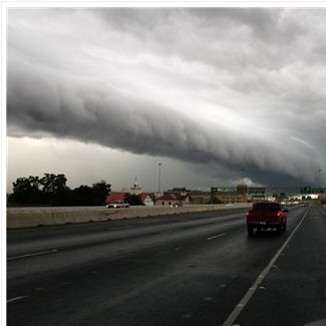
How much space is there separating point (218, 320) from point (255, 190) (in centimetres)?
14912

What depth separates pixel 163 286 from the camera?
10812 mm

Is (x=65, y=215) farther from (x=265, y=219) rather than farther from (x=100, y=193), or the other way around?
(x=100, y=193)

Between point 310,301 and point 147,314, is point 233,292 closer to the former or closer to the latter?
point 310,301

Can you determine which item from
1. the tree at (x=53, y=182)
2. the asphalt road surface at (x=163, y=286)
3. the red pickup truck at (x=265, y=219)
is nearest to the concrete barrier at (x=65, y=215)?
the red pickup truck at (x=265, y=219)

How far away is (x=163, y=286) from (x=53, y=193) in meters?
126

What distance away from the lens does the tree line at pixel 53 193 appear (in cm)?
11394

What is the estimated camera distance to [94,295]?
9.60m

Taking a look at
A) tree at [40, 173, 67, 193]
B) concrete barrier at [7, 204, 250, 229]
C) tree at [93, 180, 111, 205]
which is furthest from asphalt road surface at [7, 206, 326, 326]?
tree at [40, 173, 67, 193]

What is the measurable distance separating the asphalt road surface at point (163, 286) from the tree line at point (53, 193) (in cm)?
9290

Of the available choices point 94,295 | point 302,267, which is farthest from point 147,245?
point 94,295

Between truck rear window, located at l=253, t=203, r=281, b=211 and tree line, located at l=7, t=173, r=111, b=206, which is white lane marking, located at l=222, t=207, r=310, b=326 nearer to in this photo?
truck rear window, located at l=253, t=203, r=281, b=211

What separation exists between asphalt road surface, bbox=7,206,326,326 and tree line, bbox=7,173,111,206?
92.9 meters

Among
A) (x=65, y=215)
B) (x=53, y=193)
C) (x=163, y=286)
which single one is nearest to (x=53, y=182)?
(x=53, y=193)

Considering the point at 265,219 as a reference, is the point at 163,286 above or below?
below
